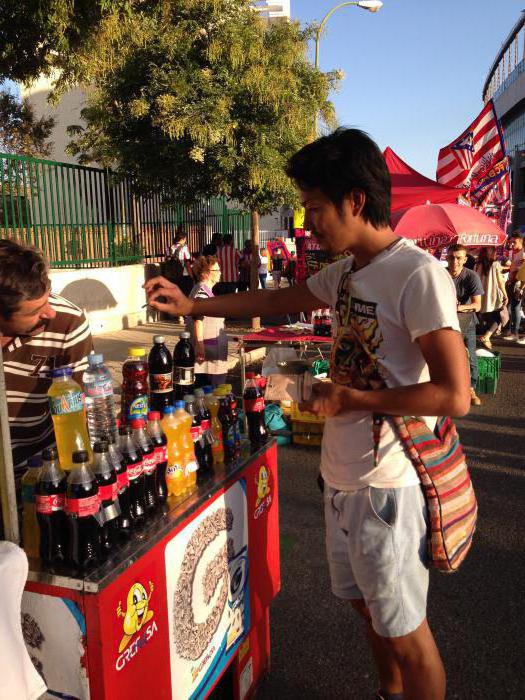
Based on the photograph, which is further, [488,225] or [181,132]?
[181,132]

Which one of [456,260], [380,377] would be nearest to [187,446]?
[380,377]

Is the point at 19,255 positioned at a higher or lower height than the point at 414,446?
higher

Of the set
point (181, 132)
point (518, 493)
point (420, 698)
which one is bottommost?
point (518, 493)

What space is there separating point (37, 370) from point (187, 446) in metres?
0.73

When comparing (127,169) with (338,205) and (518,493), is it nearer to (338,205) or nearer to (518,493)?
(518,493)

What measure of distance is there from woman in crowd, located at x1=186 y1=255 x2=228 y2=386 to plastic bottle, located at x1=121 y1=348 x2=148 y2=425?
4.07m

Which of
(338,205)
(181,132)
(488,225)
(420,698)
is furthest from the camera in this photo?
(181,132)

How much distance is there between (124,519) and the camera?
1994mm

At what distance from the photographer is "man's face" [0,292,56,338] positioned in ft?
7.60

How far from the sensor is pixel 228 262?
1568 cm

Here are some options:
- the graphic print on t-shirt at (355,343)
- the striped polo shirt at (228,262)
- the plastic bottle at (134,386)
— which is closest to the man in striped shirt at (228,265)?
the striped polo shirt at (228,262)

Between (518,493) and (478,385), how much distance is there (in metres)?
3.47

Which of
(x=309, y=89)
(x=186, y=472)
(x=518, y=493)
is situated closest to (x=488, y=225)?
(x=309, y=89)

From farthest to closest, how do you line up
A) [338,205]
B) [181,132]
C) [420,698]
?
[181,132] → [420,698] → [338,205]
